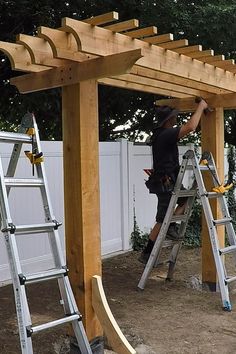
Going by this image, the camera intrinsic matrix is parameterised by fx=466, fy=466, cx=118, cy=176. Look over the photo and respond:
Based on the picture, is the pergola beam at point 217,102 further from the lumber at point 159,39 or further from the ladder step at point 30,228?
the ladder step at point 30,228

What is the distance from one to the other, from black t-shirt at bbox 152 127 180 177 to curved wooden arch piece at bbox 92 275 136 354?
212 centimetres

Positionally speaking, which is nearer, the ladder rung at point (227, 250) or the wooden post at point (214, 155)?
the ladder rung at point (227, 250)

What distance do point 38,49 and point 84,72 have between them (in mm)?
372

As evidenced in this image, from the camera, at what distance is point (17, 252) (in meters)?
3.04

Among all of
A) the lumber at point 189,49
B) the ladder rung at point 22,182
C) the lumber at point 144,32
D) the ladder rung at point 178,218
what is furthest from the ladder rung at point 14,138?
the ladder rung at point 178,218

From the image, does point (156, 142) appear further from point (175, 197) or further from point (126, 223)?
point (126, 223)

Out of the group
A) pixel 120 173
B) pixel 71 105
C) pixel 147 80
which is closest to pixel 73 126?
pixel 71 105

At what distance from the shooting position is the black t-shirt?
534 centimetres

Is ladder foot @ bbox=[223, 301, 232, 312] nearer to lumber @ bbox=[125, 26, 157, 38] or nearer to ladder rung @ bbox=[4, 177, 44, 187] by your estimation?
ladder rung @ bbox=[4, 177, 44, 187]

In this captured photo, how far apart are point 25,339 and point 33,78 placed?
208cm

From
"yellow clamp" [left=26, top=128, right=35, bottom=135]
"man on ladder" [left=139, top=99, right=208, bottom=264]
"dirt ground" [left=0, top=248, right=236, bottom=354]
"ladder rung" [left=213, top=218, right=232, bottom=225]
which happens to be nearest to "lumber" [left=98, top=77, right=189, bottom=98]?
"man on ladder" [left=139, top=99, right=208, bottom=264]

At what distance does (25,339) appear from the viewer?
285 cm

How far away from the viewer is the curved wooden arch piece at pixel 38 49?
3.30m

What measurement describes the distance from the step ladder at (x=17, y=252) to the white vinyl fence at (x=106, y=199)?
193 centimetres
